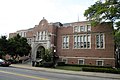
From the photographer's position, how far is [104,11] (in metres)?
28.4

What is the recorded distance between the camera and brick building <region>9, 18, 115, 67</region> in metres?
36.3

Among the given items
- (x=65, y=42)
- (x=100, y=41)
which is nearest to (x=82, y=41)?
(x=100, y=41)

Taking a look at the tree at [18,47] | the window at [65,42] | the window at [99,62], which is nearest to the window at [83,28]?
the window at [65,42]

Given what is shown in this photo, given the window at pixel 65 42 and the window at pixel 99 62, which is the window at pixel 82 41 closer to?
the window at pixel 65 42

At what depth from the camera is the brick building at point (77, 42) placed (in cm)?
3628

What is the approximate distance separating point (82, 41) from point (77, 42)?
120 centimetres

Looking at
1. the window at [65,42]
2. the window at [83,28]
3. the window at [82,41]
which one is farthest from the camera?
the window at [65,42]

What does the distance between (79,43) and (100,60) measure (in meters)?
5.62

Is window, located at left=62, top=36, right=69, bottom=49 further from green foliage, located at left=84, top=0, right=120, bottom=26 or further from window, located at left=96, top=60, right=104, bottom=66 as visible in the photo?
green foliage, located at left=84, top=0, right=120, bottom=26

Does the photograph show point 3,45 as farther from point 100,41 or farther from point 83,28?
point 100,41

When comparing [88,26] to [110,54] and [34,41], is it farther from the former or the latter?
[34,41]

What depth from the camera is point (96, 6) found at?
101 feet

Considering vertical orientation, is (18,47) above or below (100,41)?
below

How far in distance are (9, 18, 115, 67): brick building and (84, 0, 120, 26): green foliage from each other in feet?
19.0
